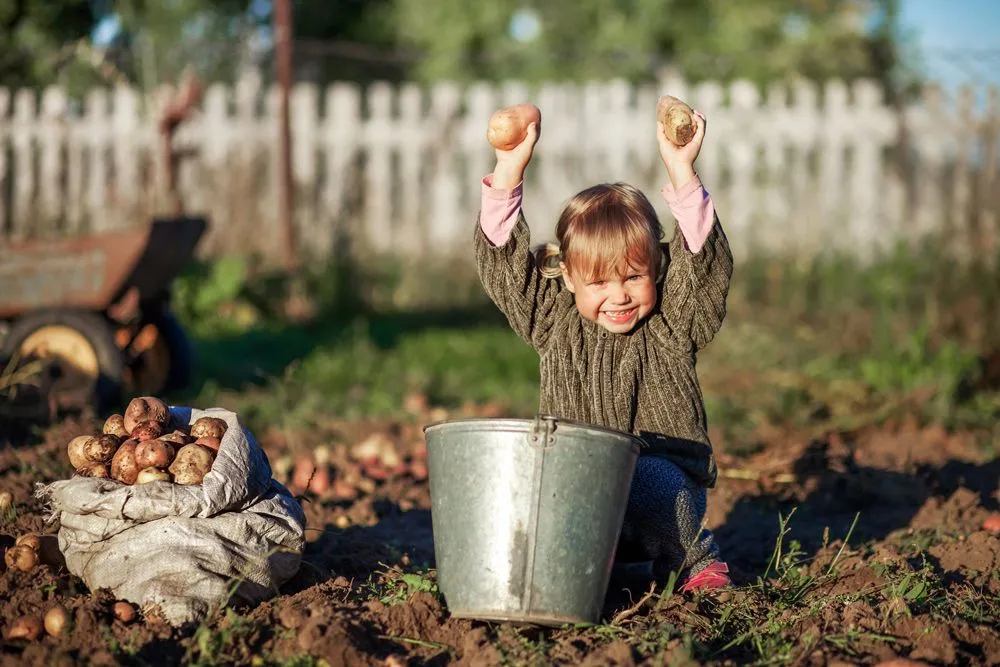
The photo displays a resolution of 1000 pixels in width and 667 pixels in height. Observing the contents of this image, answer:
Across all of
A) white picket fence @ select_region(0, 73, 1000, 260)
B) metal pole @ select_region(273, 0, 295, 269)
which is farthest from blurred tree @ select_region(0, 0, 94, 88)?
metal pole @ select_region(273, 0, 295, 269)

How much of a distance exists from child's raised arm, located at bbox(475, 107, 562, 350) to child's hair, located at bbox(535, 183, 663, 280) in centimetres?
11

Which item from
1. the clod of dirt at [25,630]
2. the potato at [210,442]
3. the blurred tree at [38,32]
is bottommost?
the clod of dirt at [25,630]

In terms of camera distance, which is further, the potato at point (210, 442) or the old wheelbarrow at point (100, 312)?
the old wheelbarrow at point (100, 312)

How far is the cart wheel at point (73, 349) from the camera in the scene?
4629 mm

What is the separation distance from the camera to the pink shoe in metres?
2.83

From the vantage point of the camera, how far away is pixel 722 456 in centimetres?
449

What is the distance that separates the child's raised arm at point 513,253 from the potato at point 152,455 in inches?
34.3

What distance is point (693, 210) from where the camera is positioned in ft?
8.87

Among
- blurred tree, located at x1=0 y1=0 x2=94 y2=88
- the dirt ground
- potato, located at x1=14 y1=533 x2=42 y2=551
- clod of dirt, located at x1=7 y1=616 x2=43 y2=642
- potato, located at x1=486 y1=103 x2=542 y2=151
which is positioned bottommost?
the dirt ground

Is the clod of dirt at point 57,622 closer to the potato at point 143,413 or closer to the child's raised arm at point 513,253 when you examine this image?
the potato at point 143,413

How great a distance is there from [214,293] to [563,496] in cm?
604

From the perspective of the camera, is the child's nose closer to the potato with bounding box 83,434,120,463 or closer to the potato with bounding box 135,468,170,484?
the potato with bounding box 135,468,170,484

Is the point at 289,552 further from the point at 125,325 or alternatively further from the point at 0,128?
the point at 0,128

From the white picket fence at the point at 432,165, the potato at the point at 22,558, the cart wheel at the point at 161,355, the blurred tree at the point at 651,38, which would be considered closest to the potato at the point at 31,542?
the potato at the point at 22,558
